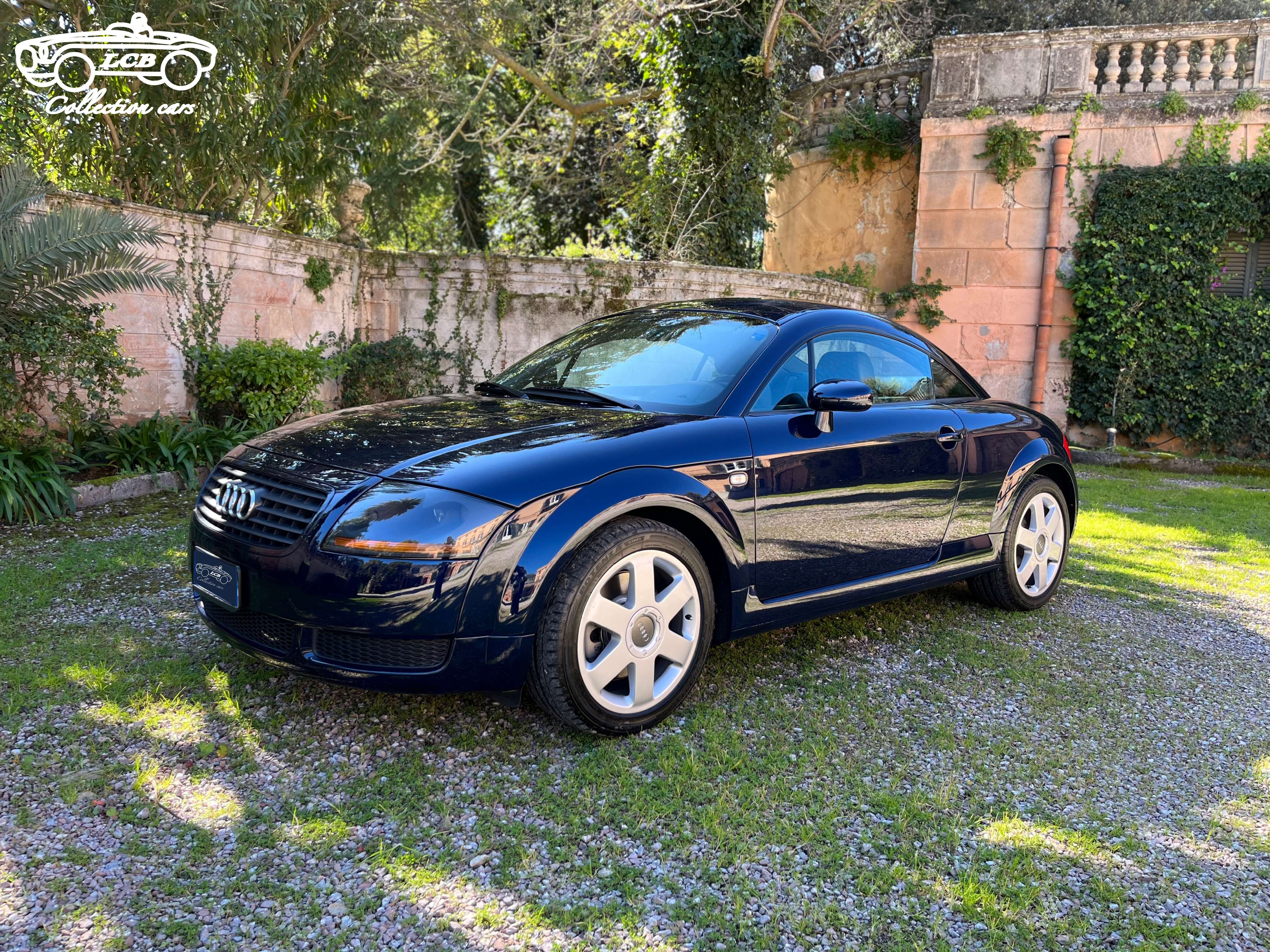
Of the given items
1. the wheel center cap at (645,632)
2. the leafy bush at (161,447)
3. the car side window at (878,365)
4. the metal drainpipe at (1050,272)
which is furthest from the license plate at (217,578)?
the metal drainpipe at (1050,272)

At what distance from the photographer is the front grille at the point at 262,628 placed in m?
2.78

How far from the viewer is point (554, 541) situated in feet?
9.00

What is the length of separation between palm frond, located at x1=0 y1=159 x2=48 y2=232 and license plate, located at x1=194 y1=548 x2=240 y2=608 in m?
3.74

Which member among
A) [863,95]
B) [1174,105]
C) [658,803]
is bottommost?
[658,803]

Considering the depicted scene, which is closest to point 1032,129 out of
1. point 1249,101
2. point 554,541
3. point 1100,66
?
point 1100,66

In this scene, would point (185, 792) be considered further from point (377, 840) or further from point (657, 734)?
point (657, 734)

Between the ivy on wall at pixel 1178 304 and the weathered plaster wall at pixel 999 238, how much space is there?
1.14 feet

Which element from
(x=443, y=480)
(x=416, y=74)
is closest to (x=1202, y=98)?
(x=416, y=74)

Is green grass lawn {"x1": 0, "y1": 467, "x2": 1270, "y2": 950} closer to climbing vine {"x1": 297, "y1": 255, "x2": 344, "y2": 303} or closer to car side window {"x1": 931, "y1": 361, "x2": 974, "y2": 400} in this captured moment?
car side window {"x1": 931, "y1": 361, "x2": 974, "y2": 400}

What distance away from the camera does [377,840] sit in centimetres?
238

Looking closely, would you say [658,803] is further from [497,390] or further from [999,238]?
[999,238]

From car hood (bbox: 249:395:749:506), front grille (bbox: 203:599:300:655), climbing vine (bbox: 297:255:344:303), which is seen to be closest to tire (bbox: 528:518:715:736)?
car hood (bbox: 249:395:749:506)

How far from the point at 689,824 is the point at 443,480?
47.8 inches

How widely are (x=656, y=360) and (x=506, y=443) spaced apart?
998mm
